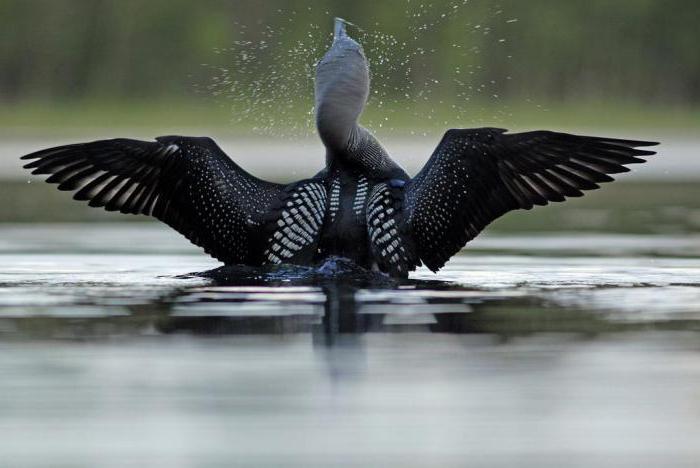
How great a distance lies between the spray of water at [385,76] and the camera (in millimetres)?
41125

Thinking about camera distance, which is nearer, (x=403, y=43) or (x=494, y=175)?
(x=494, y=175)

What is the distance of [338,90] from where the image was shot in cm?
822

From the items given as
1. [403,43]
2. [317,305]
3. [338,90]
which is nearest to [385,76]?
[403,43]

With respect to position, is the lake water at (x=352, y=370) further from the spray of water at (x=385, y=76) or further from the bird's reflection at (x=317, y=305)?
the spray of water at (x=385, y=76)

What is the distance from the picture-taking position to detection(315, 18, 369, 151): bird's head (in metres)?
8.20

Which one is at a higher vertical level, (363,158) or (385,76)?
(385,76)

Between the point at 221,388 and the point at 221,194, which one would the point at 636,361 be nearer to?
the point at 221,388

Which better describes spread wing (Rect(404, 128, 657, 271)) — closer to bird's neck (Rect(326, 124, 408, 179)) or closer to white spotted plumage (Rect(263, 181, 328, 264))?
bird's neck (Rect(326, 124, 408, 179))

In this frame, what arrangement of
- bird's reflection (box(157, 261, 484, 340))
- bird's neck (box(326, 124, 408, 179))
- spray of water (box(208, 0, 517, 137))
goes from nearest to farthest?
bird's reflection (box(157, 261, 484, 340)) < bird's neck (box(326, 124, 408, 179)) < spray of water (box(208, 0, 517, 137))

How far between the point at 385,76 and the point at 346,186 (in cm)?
3011

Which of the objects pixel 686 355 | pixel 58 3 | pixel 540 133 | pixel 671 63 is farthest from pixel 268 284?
pixel 58 3

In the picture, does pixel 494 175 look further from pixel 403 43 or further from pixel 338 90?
pixel 403 43

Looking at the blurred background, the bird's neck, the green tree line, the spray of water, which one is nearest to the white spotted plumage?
the bird's neck

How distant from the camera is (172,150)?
8.47m
